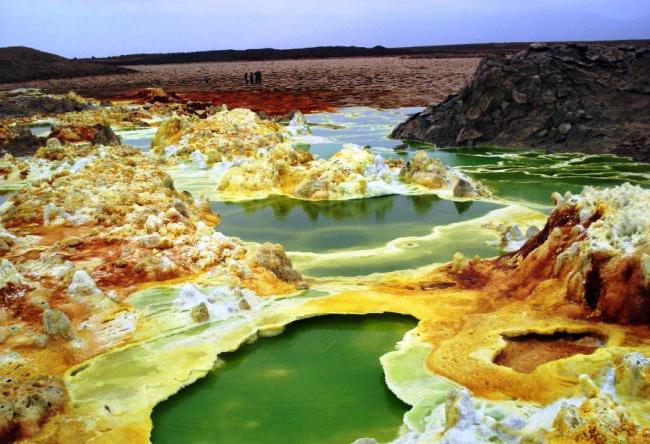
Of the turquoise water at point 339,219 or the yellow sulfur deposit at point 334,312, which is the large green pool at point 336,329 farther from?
the yellow sulfur deposit at point 334,312

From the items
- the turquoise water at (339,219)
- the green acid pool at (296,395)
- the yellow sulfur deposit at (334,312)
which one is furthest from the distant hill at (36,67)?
the green acid pool at (296,395)

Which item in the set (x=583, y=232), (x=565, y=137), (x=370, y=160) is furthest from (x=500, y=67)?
(x=583, y=232)

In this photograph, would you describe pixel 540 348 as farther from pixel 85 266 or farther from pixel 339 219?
pixel 339 219

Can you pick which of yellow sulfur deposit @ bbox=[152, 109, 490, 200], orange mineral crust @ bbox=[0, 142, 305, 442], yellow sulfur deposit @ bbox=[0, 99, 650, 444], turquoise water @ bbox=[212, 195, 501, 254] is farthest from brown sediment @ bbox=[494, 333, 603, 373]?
yellow sulfur deposit @ bbox=[152, 109, 490, 200]

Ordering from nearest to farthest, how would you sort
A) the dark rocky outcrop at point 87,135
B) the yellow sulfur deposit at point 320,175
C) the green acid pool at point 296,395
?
1. the green acid pool at point 296,395
2. the yellow sulfur deposit at point 320,175
3. the dark rocky outcrop at point 87,135

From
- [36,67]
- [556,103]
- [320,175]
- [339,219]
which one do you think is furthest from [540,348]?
[36,67]

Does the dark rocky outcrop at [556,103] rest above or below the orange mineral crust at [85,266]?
above
